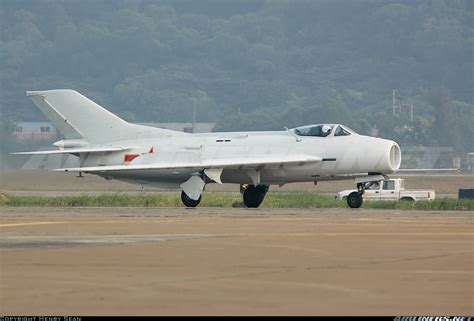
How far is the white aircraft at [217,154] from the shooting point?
124 feet

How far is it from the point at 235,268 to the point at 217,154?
859 inches

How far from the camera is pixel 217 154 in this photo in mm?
38812

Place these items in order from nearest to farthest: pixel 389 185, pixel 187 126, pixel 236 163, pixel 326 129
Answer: pixel 236 163
pixel 326 129
pixel 389 185
pixel 187 126

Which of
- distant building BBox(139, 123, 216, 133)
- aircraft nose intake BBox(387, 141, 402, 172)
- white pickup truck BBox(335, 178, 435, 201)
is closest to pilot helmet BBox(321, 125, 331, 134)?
aircraft nose intake BBox(387, 141, 402, 172)

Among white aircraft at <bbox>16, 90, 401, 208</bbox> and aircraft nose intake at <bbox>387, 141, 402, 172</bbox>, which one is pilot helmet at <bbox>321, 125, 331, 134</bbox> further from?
aircraft nose intake at <bbox>387, 141, 402, 172</bbox>

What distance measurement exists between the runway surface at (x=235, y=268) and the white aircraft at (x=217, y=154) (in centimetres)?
1002

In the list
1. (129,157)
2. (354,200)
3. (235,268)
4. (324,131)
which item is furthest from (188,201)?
(235,268)

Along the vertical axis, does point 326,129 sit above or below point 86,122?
above

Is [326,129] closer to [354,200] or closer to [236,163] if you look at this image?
[354,200]

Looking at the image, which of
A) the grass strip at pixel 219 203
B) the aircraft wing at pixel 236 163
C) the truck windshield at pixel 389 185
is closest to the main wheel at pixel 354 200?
the grass strip at pixel 219 203

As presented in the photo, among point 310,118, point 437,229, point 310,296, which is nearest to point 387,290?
point 310,296

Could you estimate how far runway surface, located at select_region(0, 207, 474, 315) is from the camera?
13711 millimetres

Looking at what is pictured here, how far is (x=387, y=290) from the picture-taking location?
48.7ft

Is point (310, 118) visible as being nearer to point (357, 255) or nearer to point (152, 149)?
point (152, 149)
